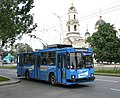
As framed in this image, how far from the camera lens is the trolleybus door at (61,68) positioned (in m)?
17.5

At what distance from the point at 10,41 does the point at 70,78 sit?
34.3ft

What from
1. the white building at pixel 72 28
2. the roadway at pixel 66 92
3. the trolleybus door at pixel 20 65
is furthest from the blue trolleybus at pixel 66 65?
the white building at pixel 72 28

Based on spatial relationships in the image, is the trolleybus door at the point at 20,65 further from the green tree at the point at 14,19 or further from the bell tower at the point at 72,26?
the bell tower at the point at 72,26

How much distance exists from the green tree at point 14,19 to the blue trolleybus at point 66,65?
285 cm

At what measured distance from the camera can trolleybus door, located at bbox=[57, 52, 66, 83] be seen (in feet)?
57.6

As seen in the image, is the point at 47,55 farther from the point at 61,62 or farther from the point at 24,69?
the point at 24,69

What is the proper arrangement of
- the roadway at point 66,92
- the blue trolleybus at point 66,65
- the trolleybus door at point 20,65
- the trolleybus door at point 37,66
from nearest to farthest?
the roadway at point 66,92 < the blue trolleybus at point 66,65 < the trolleybus door at point 37,66 < the trolleybus door at point 20,65

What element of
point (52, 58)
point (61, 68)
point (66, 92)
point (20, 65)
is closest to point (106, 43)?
point (20, 65)

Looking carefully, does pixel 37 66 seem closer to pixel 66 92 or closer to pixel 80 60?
pixel 80 60

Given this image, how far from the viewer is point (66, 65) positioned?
17.3 metres

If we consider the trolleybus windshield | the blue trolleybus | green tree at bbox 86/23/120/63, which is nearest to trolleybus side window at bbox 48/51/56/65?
the blue trolleybus

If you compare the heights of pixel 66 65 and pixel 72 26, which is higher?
pixel 72 26

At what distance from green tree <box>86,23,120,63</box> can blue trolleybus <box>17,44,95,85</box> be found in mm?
32326

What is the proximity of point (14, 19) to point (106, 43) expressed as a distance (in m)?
33.8
